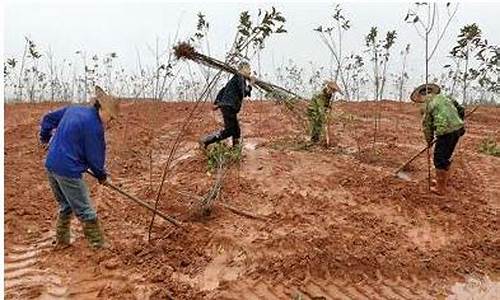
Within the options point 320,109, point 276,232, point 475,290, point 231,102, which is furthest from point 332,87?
point 475,290

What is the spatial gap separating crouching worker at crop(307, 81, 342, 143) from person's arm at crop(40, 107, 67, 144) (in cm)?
375

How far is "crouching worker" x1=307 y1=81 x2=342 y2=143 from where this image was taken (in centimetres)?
807

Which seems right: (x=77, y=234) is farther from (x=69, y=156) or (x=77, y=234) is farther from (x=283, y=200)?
(x=283, y=200)

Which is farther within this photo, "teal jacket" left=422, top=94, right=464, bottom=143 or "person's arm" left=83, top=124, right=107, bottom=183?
"teal jacket" left=422, top=94, right=464, bottom=143

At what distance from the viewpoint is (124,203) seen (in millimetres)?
6602

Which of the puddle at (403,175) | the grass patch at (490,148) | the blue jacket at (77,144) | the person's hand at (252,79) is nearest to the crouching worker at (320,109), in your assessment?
the person's hand at (252,79)

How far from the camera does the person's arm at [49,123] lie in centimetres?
511

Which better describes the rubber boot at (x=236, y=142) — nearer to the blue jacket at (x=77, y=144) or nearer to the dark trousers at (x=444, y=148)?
the dark trousers at (x=444, y=148)

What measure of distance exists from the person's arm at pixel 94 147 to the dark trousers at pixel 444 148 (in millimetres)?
4108

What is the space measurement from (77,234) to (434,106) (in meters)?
4.25

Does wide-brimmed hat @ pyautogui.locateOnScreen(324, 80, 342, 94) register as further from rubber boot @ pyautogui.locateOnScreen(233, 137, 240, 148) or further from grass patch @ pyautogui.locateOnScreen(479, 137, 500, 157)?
grass patch @ pyautogui.locateOnScreen(479, 137, 500, 157)

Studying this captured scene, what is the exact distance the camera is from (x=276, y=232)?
19.0 ft

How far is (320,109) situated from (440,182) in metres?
1.87

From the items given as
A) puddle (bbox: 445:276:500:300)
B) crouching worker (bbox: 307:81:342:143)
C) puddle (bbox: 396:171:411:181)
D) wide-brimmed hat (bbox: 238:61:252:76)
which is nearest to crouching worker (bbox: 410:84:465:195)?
puddle (bbox: 396:171:411:181)
